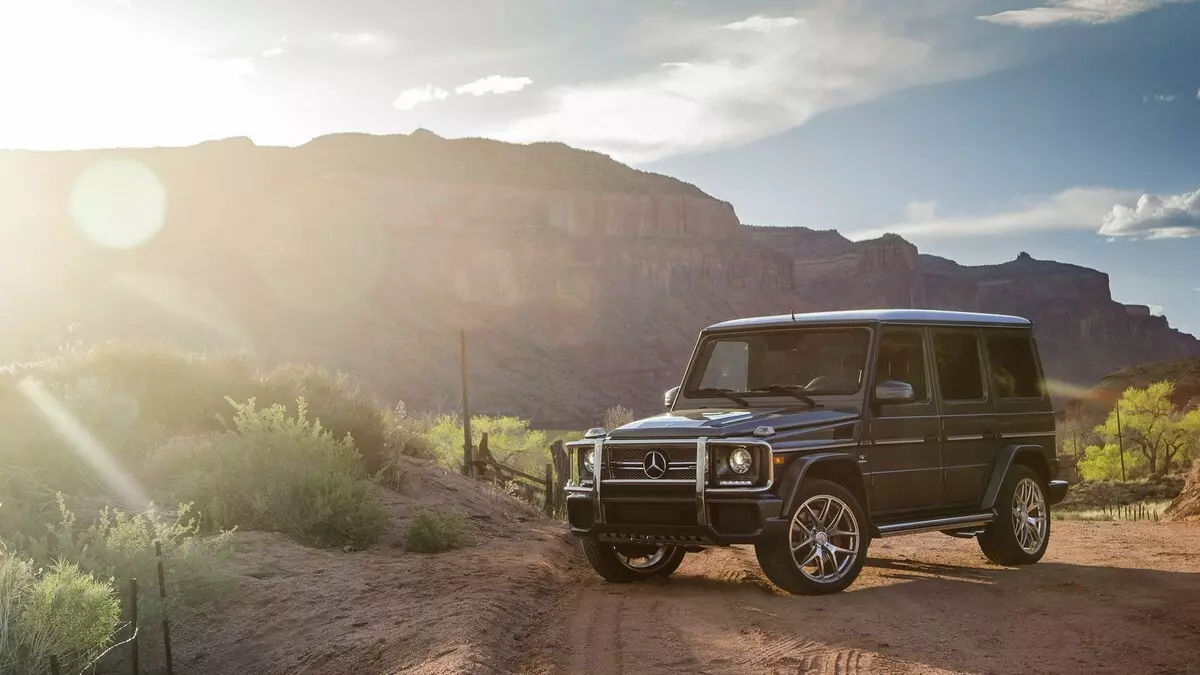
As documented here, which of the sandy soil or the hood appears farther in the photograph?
the hood

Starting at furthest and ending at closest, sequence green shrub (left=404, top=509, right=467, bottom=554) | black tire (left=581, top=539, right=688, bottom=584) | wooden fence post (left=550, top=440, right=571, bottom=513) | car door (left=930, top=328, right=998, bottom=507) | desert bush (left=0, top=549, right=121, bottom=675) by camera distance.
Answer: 1. wooden fence post (left=550, top=440, right=571, bottom=513)
2. green shrub (left=404, top=509, right=467, bottom=554)
3. car door (left=930, top=328, right=998, bottom=507)
4. black tire (left=581, top=539, right=688, bottom=584)
5. desert bush (left=0, top=549, right=121, bottom=675)

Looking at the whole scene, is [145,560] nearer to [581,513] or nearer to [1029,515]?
[581,513]

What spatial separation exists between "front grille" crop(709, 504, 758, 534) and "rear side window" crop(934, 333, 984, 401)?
2.88 m

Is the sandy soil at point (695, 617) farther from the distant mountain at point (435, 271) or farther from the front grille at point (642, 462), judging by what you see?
the distant mountain at point (435, 271)

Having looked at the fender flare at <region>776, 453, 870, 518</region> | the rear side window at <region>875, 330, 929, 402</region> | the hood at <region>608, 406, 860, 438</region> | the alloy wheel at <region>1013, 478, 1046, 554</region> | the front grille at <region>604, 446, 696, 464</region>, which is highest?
the rear side window at <region>875, 330, 929, 402</region>

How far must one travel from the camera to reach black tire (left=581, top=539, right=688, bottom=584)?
10539 mm

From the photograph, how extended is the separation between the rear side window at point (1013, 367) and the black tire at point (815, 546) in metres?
2.83

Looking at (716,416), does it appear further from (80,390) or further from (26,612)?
(80,390)

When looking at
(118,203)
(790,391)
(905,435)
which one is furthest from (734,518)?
(118,203)

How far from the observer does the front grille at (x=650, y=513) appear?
30.8 ft

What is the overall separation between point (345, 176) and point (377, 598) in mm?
157229

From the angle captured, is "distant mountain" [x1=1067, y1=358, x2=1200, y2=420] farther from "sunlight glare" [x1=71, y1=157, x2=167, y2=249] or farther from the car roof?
"sunlight glare" [x1=71, y1=157, x2=167, y2=249]

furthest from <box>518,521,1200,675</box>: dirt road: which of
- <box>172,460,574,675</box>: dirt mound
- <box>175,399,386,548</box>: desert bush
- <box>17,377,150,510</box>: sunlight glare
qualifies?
<box>17,377,150,510</box>: sunlight glare

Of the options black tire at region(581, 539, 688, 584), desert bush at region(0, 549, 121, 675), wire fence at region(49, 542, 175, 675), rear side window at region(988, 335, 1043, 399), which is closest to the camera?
desert bush at region(0, 549, 121, 675)
